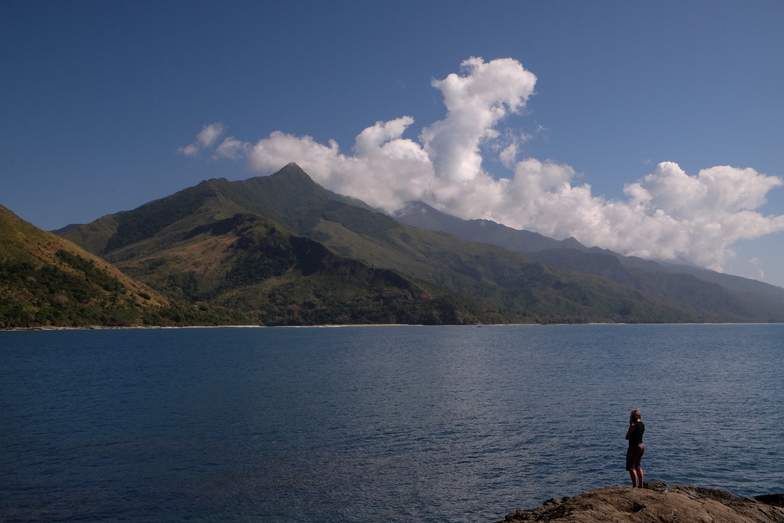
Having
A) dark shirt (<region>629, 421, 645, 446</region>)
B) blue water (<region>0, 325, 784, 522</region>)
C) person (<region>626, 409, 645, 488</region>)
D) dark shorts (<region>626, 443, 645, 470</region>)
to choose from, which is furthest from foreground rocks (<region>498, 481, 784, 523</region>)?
blue water (<region>0, 325, 784, 522</region>)

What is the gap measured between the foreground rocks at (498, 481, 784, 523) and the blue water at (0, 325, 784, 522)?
854 centimetres

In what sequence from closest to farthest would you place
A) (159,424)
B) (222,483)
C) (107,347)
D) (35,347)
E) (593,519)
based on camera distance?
(593,519)
(222,483)
(159,424)
(35,347)
(107,347)

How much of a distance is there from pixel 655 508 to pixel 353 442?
32.9 meters

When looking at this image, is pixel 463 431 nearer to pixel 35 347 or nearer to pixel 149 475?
pixel 149 475

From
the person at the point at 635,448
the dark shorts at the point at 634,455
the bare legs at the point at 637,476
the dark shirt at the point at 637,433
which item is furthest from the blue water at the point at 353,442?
the dark shirt at the point at 637,433

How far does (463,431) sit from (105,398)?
54.0m

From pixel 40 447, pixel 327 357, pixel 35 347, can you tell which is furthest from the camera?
pixel 35 347

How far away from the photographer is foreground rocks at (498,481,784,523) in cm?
2460

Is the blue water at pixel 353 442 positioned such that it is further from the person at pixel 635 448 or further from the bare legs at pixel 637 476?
the person at pixel 635 448

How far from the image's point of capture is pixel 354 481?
41375mm

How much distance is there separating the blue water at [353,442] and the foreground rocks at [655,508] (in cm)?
854

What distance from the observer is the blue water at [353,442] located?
37.5m

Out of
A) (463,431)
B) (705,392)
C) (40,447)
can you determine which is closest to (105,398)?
(40,447)

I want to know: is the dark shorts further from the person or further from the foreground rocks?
the foreground rocks
